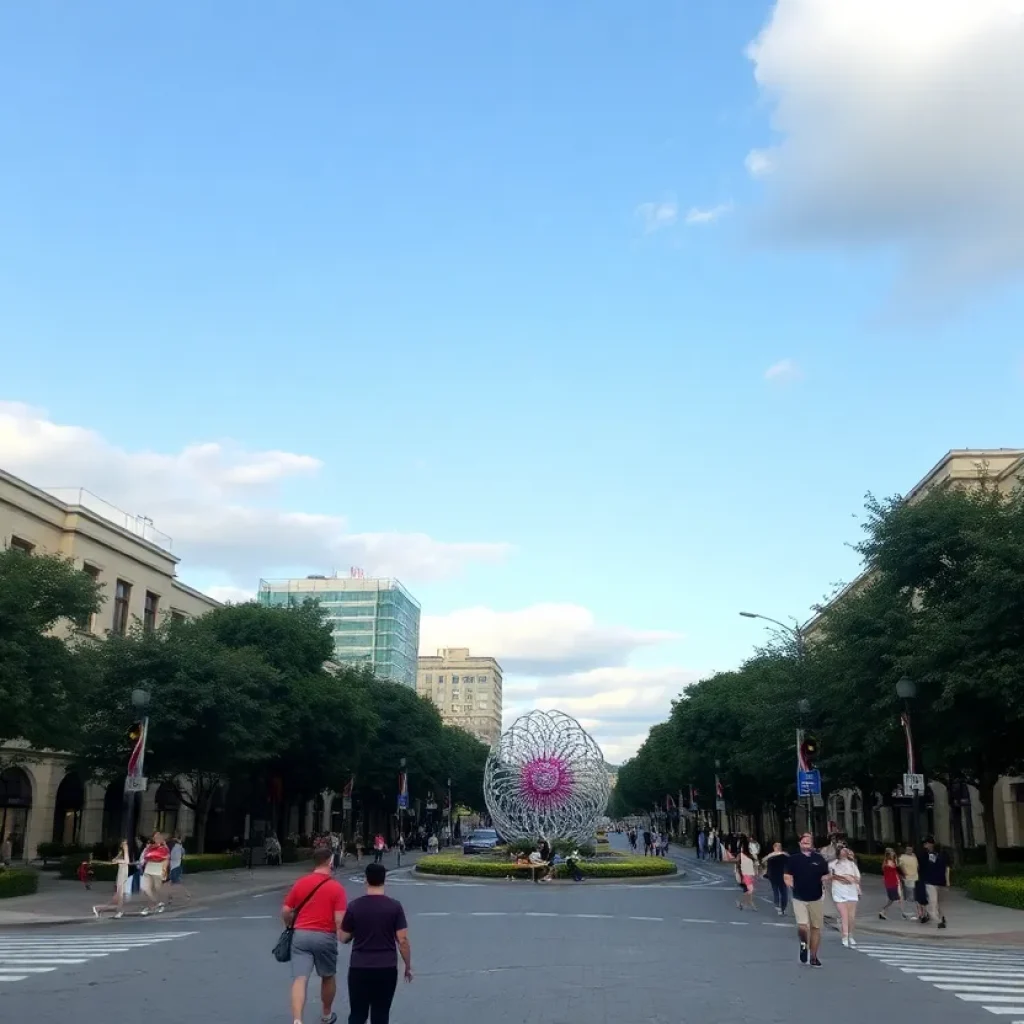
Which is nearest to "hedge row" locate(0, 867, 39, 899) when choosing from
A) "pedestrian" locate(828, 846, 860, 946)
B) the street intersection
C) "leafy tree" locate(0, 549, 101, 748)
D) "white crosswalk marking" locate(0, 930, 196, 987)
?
"leafy tree" locate(0, 549, 101, 748)

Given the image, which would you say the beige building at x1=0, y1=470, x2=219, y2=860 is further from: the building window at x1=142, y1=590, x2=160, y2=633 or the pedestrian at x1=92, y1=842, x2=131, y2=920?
the pedestrian at x1=92, y1=842, x2=131, y2=920

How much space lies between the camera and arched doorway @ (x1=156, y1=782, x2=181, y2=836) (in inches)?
2029

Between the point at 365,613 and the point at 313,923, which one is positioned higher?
the point at 365,613

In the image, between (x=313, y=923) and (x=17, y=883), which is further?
(x=17, y=883)

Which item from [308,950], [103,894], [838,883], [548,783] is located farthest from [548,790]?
[308,950]

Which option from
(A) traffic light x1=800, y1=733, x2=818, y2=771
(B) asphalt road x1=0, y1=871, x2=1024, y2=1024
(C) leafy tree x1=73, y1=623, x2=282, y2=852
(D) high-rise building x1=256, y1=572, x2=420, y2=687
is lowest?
(B) asphalt road x1=0, y1=871, x2=1024, y2=1024

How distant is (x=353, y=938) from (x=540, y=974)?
6538 millimetres

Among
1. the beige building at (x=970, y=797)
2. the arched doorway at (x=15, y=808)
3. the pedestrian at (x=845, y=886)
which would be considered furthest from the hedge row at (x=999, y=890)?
the arched doorway at (x=15, y=808)

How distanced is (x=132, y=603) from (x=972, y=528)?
1401 inches

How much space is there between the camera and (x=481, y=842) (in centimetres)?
5828

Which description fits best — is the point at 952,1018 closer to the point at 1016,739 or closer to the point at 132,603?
the point at 1016,739

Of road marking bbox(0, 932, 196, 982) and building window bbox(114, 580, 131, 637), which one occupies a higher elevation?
building window bbox(114, 580, 131, 637)

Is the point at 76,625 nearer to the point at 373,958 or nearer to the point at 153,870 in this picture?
the point at 153,870

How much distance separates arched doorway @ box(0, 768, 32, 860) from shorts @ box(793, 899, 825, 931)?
33.2m
